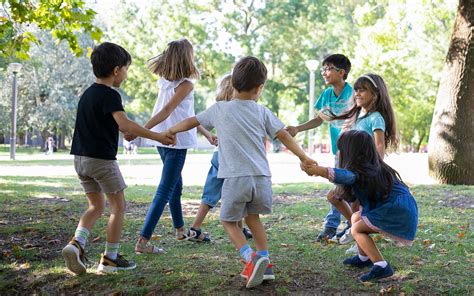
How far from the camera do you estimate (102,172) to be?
14.9 ft

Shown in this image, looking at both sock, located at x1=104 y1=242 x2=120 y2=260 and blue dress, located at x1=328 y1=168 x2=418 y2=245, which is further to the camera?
sock, located at x1=104 y1=242 x2=120 y2=260

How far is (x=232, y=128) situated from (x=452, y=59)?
8972 millimetres

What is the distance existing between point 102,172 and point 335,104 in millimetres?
2474

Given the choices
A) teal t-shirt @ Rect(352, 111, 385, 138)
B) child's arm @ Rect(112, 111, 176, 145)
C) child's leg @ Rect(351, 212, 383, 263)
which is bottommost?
child's leg @ Rect(351, 212, 383, 263)

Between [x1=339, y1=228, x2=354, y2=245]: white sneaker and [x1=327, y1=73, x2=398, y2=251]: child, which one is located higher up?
[x1=327, y1=73, x2=398, y2=251]: child

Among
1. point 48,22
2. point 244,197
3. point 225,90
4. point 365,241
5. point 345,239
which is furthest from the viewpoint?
point 48,22

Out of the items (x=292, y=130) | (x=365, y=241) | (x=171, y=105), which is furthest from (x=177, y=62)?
(x=365, y=241)

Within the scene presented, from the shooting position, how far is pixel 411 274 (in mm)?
4480

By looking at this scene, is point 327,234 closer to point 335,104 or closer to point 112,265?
point 335,104

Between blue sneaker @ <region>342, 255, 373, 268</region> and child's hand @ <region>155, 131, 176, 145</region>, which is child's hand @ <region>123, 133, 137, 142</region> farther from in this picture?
blue sneaker @ <region>342, 255, 373, 268</region>

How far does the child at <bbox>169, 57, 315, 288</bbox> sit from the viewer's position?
4.17 meters

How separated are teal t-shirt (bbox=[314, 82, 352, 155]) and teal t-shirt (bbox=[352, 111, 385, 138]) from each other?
0.46m

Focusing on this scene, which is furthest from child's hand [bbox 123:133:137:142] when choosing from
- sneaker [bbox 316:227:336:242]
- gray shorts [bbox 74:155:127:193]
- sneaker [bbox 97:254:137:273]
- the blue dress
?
sneaker [bbox 316:227:336:242]

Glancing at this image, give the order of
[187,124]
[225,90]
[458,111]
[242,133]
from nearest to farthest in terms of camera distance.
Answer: [242,133] < [187,124] < [225,90] < [458,111]
